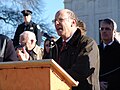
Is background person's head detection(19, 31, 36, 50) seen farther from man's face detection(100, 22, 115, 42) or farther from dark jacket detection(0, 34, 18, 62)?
man's face detection(100, 22, 115, 42)

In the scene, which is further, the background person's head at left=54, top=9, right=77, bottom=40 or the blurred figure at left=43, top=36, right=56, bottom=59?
the blurred figure at left=43, top=36, right=56, bottom=59

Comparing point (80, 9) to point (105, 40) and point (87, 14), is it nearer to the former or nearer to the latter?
point (87, 14)

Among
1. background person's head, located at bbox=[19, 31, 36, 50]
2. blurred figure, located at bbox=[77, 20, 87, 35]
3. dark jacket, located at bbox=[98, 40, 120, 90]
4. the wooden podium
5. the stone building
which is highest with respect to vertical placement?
blurred figure, located at bbox=[77, 20, 87, 35]

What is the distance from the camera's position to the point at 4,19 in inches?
1239

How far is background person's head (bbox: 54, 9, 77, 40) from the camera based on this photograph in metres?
4.09

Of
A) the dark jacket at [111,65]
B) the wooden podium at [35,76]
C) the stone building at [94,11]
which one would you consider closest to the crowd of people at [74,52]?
the dark jacket at [111,65]

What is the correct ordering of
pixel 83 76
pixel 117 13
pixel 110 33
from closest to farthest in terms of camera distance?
pixel 83 76, pixel 110 33, pixel 117 13

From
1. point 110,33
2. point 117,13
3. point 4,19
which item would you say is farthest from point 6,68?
point 117,13

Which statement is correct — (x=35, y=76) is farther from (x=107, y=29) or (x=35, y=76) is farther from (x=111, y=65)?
(x=107, y=29)

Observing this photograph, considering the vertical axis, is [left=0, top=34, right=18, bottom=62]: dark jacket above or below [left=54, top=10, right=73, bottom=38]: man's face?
below

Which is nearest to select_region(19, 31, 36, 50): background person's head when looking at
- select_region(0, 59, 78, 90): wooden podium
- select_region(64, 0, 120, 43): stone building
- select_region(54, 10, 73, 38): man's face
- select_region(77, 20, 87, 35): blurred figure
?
select_region(77, 20, 87, 35): blurred figure

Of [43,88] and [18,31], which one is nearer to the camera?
[43,88]

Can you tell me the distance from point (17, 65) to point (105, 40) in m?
2.99

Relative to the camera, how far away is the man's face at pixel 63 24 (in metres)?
4.09
